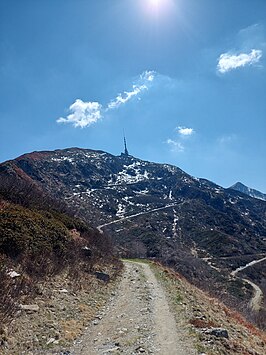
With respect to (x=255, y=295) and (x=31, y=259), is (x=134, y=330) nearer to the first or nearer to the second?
(x=31, y=259)

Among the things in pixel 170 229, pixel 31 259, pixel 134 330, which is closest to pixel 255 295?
pixel 31 259

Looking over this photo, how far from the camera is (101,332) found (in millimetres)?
12391

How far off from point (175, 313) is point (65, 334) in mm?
6104

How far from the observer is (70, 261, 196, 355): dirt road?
10414 millimetres

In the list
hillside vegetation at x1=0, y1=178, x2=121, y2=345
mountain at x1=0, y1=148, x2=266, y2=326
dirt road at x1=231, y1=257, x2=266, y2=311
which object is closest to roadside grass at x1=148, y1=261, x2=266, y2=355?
hillside vegetation at x1=0, y1=178, x2=121, y2=345

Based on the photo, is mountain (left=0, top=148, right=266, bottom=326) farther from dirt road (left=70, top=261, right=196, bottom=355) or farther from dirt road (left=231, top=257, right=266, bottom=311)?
dirt road (left=70, top=261, right=196, bottom=355)

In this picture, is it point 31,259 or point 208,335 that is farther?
point 31,259

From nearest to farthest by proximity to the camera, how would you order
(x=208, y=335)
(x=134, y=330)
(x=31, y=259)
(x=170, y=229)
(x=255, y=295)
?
(x=208, y=335)
(x=134, y=330)
(x=31, y=259)
(x=255, y=295)
(x=170, y=229)

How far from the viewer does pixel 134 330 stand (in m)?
12.6

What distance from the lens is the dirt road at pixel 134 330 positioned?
1041cm

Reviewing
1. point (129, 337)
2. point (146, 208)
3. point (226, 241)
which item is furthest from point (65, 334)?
point (146, 208)

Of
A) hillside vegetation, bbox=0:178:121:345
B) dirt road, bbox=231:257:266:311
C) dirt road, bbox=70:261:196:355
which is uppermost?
hillside vegetation, bbox=0:178:121:345

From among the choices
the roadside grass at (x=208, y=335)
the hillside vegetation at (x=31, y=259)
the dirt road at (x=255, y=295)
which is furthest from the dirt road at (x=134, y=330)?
the dirt road at (x=255, y=295)

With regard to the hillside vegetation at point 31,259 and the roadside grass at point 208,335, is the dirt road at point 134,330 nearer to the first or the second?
the roadside grass at point 208,335
